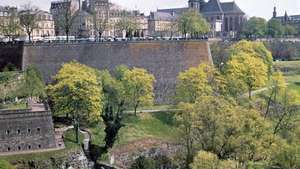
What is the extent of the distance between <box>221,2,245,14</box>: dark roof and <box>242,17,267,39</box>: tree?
12.4m

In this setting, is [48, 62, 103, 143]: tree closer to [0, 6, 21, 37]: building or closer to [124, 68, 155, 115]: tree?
[124, 68, 155, 115]: tree

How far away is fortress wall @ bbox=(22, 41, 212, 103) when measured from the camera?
6425cm

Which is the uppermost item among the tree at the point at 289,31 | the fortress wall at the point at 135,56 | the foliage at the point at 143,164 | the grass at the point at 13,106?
the tree at the point at 289,31

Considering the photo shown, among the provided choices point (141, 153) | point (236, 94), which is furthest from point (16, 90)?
point (236, 94)

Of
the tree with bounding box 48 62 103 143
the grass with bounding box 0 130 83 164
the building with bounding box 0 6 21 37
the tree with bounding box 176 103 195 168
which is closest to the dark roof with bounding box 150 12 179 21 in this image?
the building with bounding box 0 6 21 37

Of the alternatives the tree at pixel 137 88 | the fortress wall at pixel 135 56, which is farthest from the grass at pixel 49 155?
the fortress wall at pixel 135 56

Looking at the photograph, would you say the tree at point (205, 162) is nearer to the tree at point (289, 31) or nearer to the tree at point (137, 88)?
the tree at point (137, 88)

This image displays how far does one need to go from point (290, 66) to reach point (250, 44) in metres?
23.7

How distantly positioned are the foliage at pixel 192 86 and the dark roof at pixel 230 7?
86224mm

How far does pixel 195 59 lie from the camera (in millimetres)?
72938

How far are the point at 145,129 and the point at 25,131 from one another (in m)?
13.8

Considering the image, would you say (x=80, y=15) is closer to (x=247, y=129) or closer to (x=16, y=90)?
(x=16, y=90)

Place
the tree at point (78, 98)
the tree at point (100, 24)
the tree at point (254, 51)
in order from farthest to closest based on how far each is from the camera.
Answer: the tree at point (100, 24)
the tree at point (254, 51)
the tree at point (78, 98)

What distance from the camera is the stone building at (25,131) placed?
152 feet
